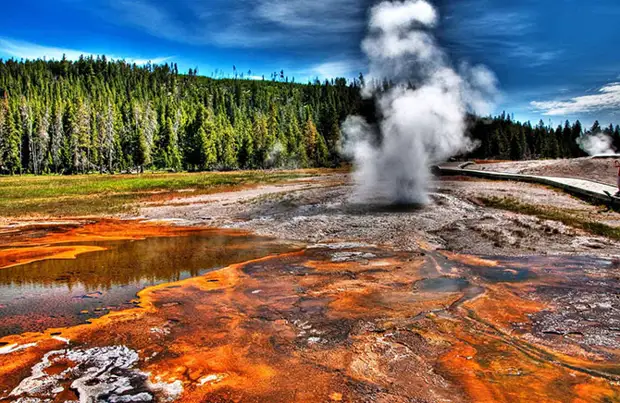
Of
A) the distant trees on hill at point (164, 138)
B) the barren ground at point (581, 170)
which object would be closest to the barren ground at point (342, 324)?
the barren ground at point (581, 170)

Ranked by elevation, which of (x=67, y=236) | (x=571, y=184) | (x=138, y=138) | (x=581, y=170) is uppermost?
(x=138, y=138)

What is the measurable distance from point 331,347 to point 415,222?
11.2 m

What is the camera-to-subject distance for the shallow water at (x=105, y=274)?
7.79m

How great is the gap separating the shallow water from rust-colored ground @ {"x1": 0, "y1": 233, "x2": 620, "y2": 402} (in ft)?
2.24

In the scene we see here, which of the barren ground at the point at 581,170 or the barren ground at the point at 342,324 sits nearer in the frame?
the barren ground at the point at 342,324

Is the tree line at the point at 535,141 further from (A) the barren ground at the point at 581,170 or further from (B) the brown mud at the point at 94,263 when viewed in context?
(B) the brown mud at the point at 94,263

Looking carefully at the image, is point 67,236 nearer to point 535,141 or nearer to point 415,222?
point 415,222

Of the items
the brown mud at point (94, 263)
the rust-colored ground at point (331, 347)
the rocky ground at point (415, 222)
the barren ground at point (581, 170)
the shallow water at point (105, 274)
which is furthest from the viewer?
the barren ground at point (581, 170)

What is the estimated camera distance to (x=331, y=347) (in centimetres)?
591

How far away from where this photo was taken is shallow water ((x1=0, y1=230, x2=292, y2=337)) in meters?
7.79

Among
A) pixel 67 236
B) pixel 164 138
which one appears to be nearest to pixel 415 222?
pixel 67 236

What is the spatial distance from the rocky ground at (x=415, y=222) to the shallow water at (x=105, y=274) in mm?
2674

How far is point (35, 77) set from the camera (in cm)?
13925

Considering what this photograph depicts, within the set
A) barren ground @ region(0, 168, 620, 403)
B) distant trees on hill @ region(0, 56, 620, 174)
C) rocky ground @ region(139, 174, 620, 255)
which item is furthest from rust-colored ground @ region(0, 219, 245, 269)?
distant trees on hill @ region(0, 56, 620, 174)
